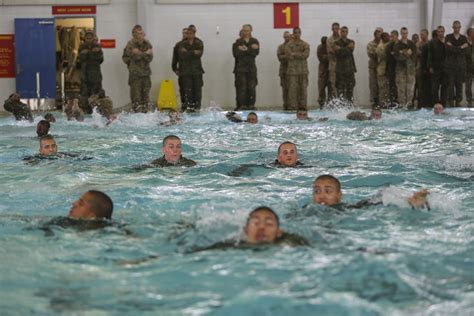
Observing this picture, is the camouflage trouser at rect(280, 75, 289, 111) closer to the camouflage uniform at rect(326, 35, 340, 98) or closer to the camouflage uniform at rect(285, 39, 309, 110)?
the camouflage uniform at rect(285, 39, 309, 110)

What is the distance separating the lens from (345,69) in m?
22.8

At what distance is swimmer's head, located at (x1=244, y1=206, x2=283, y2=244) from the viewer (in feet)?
22.2

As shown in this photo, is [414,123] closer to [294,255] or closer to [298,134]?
[298,134]

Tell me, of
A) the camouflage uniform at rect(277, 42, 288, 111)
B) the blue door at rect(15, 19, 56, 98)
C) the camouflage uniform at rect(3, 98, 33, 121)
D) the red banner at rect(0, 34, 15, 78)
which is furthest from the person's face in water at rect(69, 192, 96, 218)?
the red banner at rect(0, 34, 15, 78)

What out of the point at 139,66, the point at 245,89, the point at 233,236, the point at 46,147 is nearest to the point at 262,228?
the point at 233,236

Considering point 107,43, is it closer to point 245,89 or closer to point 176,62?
point 176,62

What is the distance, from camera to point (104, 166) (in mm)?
12320

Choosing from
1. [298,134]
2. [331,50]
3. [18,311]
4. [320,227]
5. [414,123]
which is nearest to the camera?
[18,311]

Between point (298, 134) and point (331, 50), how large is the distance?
6.33 m

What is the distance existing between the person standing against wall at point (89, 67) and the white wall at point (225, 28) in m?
1.85

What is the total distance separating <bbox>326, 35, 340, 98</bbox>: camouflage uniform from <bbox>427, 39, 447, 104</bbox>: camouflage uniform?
8.12 feet

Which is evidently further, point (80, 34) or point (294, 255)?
point (80, 34)

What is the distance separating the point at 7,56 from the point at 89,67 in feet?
11.1

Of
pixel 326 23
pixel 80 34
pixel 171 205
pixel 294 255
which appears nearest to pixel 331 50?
pixel 326 23
